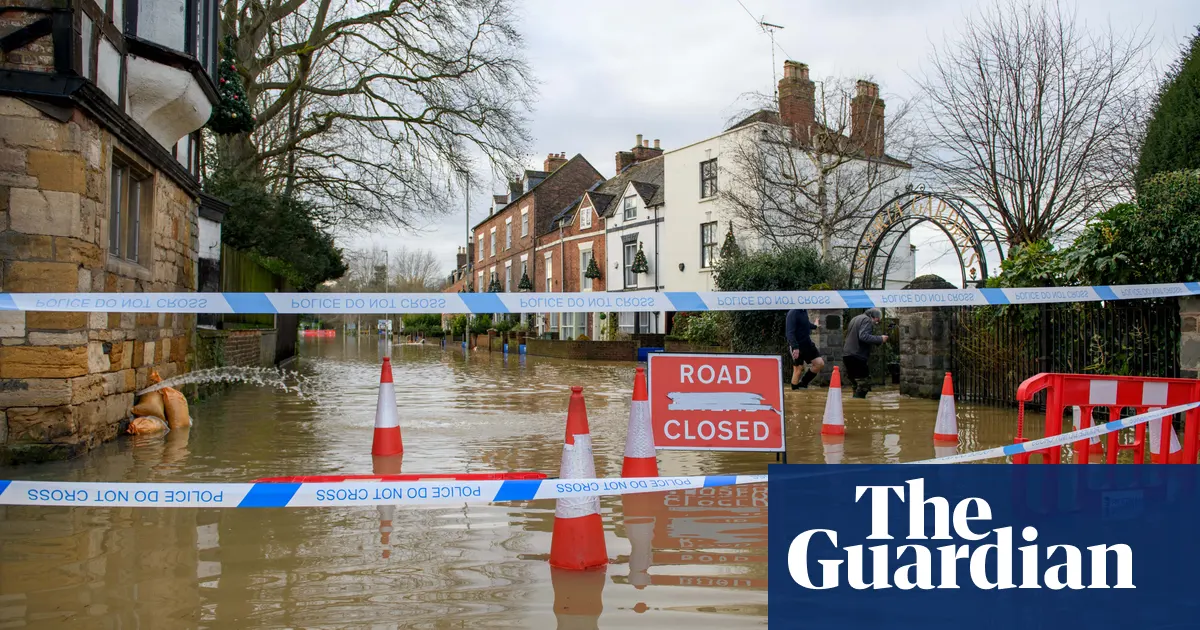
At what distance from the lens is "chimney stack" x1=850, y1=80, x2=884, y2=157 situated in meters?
23.6

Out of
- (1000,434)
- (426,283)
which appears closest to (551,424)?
(1000,434)

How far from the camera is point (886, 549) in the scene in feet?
13.0

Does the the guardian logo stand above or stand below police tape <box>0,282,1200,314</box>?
below

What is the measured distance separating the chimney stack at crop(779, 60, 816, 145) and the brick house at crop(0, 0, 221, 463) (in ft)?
63.0

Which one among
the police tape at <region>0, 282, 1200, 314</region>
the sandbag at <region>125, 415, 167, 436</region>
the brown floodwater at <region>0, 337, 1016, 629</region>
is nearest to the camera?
the brown floodwater at <region>0, 337, 1016, 629</region>

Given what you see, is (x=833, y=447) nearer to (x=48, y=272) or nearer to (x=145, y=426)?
(x=145, y=426)

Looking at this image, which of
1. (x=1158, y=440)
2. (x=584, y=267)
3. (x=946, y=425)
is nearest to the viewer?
(x=1158, y=440)

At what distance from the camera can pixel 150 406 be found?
8.76m

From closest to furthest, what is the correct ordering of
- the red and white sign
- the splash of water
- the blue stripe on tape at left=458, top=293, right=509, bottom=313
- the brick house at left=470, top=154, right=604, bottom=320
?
the blue stripe on tape at left=458, top=293, right=509, bottom=313, the red and white sign, the splash of water, the brick house at left=470, top=154, right=604, bottom=320

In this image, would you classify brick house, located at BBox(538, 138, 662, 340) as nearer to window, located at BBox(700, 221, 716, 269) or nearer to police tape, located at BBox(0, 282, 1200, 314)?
window, located at BBox(700, 221, 716, 269)

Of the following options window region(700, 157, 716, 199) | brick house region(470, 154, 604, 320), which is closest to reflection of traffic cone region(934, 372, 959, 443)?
window region(700, 157, 716, 199)

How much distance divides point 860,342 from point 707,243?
1732cm

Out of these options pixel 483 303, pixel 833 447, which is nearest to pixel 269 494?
pixel 483 303

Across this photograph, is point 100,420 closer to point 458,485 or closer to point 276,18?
point 458,485
